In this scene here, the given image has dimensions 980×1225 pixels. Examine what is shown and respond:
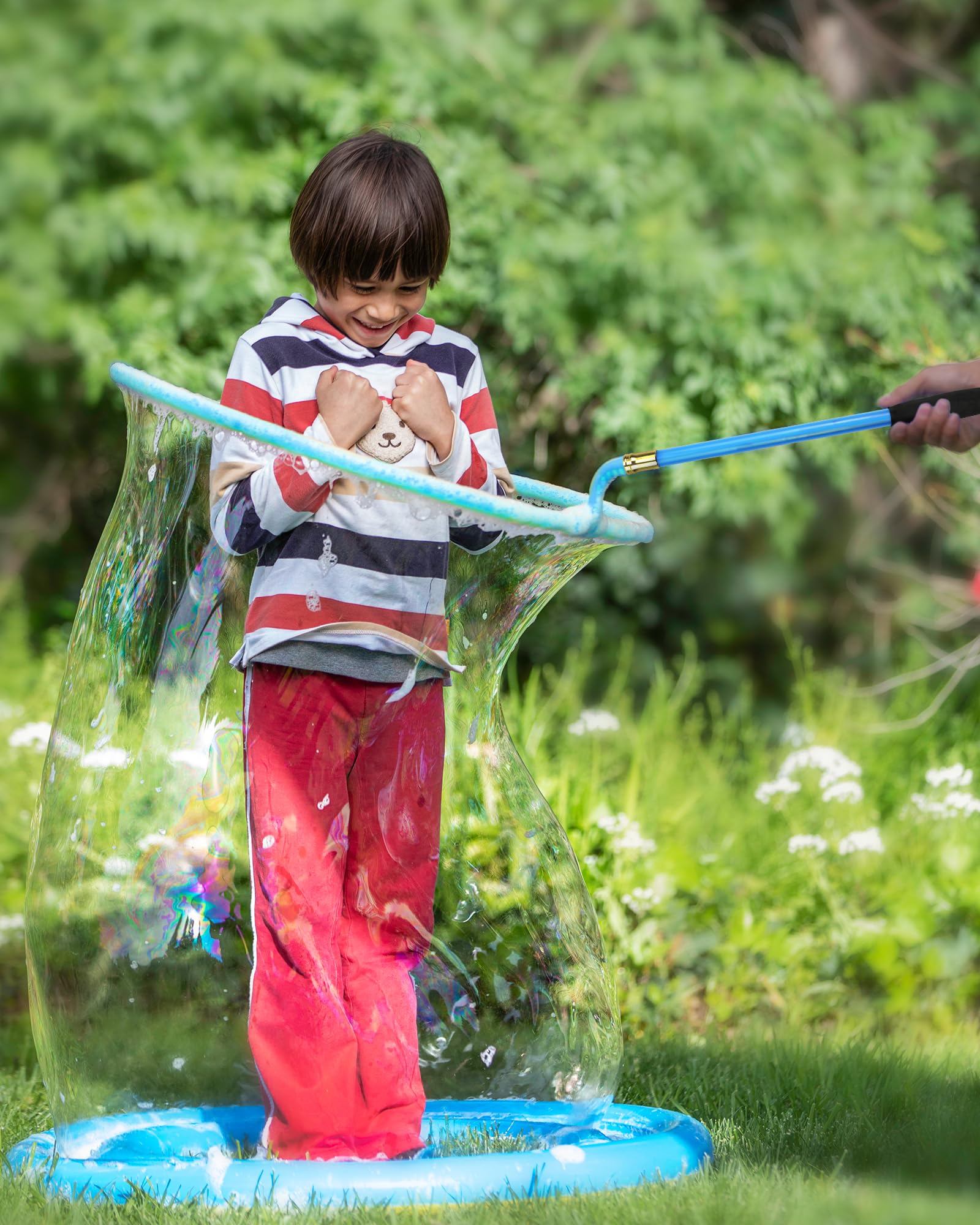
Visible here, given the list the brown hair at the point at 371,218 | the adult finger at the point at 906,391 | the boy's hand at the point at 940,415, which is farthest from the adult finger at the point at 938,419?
the brown hair at the point at 371,218

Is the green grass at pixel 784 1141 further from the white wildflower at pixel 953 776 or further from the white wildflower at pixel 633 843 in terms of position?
the white wildflower at pixel 953 776

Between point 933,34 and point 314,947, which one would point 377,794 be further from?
point 933,34

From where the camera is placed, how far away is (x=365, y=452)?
85.8 inches

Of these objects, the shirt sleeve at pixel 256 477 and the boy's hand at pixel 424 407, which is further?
the boy's hand at pixel 424 407

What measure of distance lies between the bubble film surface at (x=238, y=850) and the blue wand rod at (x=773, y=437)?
13 centimetres

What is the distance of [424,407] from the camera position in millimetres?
2180

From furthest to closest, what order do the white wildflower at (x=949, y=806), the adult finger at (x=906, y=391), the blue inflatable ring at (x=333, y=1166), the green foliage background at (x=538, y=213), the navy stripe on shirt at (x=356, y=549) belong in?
the green foliage background at (x=538, y=213) → the white wildflower at (x=949, y=806) → the adult finger at (x=906, y=391) → the navy stripe on shirt at (x=356, y=549) → the blue inflatable ring at (x=333, y=1166)

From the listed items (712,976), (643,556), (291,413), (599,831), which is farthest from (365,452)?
(643,556)

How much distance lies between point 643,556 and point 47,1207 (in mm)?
3999

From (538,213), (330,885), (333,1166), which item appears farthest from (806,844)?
(538,213)

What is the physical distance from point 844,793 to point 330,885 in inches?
69.2

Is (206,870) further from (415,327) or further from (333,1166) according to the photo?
(415,327)

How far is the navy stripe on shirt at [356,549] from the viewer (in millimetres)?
2113

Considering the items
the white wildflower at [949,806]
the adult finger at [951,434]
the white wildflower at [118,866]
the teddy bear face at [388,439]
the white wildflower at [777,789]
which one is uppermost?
the adult finger at [951,434]
